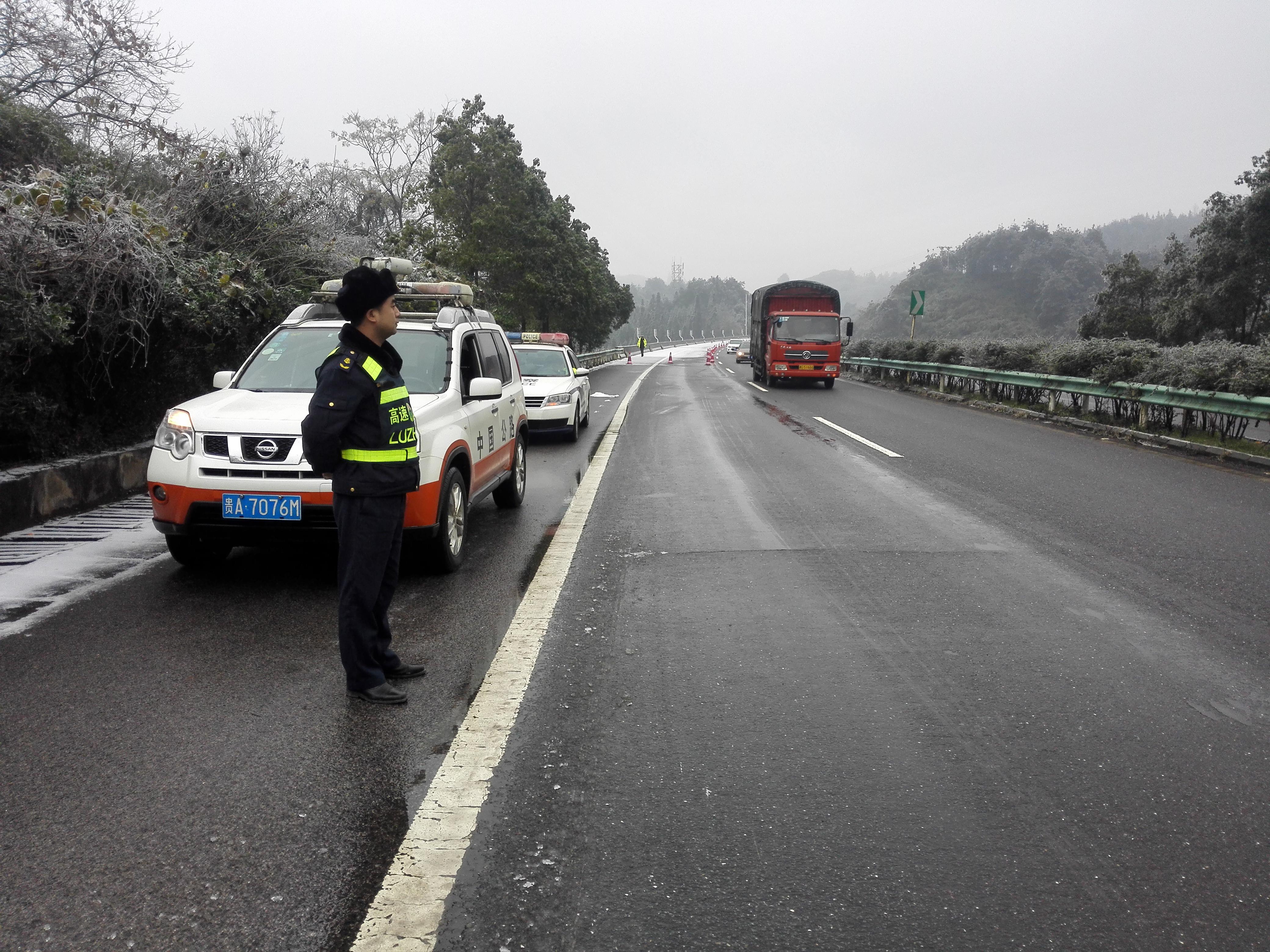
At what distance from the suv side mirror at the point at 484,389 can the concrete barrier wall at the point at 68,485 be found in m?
3.23

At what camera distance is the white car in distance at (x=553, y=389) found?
45.9 ft

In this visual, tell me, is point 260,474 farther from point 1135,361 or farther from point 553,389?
point 1135,361

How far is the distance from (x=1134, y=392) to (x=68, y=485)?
48.2 ft

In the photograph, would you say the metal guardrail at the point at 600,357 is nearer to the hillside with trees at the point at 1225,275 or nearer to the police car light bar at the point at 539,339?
the police car light bar at the point at 539,339

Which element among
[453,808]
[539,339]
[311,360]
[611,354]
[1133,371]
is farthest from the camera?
[611,354]

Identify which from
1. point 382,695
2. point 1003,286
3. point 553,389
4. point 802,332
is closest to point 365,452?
point 382,695

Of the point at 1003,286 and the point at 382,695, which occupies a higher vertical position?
the point at 1003,286

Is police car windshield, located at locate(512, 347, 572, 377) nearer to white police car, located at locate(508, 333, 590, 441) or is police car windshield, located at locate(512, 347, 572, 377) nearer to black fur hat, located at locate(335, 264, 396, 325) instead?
white police car, located at locate(508, 333, 590, 441)

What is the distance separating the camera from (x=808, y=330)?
3000 centimetres

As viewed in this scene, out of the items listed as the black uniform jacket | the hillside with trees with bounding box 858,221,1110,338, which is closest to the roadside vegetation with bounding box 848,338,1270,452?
the black uniform jacket

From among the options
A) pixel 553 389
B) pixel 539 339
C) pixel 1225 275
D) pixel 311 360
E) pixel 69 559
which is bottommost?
pixel 69 559

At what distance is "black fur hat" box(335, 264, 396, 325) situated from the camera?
3.90 meters

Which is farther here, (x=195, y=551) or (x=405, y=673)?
(x=195, y=551)

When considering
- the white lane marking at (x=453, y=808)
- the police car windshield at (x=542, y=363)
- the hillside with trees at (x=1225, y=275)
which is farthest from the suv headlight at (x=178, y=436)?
the hillside with trees at (x=1225, y=275)
